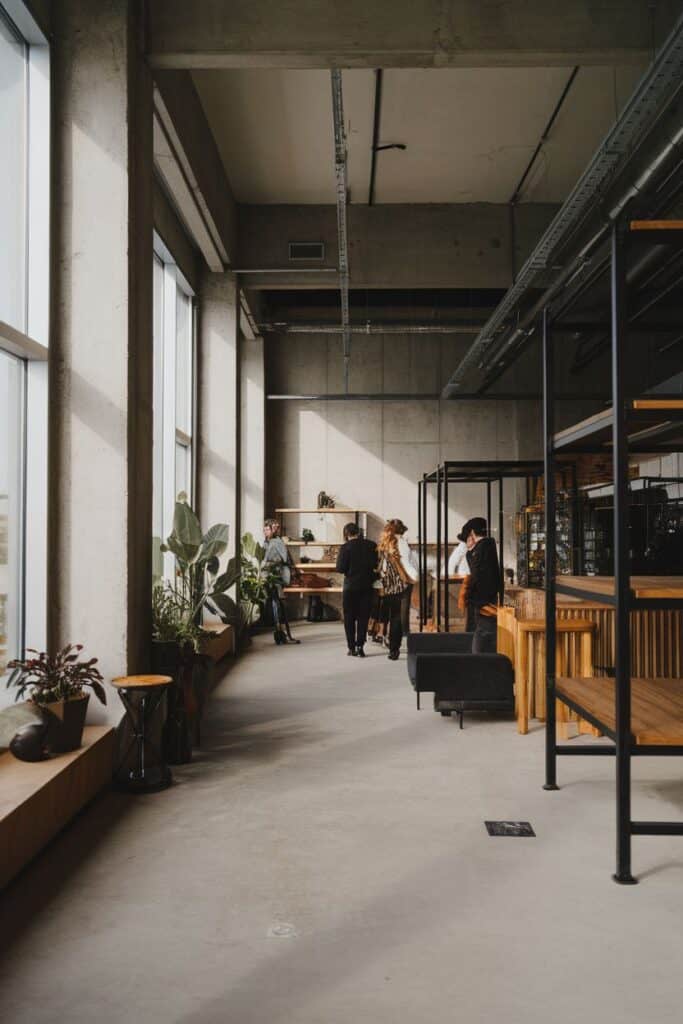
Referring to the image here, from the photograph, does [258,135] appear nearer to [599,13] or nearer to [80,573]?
[599,13]

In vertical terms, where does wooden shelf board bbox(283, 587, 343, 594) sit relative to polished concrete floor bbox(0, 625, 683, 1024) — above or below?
above

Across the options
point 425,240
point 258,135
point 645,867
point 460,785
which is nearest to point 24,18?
point 258,135

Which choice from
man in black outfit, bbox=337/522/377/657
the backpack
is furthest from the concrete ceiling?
the backpack

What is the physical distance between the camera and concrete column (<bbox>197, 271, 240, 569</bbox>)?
31.7 ft

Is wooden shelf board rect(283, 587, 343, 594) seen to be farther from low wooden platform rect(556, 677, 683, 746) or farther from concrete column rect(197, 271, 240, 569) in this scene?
low wooden platform rect(556, 677, 683, 746)

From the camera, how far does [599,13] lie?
5.18 metres

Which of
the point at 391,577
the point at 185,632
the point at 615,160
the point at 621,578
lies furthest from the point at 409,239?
the point at 621,578

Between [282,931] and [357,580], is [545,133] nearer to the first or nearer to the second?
[357,580]

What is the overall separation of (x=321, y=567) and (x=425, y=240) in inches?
229

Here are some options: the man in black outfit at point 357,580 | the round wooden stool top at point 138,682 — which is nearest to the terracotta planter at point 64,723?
the round wooden stool top at point 138,682

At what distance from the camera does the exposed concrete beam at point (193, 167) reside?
6.08 metres

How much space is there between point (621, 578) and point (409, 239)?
7.48 meters

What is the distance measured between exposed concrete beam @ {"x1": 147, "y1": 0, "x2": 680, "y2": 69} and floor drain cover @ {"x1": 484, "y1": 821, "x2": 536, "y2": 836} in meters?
4.54

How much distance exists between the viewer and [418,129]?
787 centimetres
